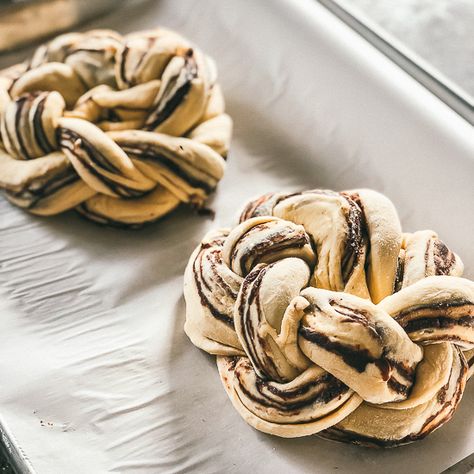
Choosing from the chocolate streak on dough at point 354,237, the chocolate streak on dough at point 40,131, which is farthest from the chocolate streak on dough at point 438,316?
the chocolate streak on dough at point 40,131

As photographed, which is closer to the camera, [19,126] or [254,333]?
[254,333]

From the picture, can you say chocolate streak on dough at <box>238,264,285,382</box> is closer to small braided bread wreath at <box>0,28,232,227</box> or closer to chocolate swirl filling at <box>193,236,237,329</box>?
chocolate swirl filling at <box>193,236,237,329</box>

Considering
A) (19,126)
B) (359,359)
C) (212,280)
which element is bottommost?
(19,126)

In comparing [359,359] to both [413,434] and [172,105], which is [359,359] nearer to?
[413,434]

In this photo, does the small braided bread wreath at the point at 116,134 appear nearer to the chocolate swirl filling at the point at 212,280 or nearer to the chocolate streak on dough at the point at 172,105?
the chocolate streak on dough at the point at 172,105

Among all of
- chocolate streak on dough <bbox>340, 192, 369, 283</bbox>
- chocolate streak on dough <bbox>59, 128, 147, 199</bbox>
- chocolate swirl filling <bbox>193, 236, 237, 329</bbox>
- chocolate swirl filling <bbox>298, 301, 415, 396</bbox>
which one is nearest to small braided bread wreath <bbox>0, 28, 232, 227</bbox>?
chocolate streak on dough <bbox>59, 128, 147, 199</bbox>

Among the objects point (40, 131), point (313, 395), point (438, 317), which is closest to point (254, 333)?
point (313, 395)

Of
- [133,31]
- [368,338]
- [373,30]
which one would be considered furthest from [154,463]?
[133,31]
